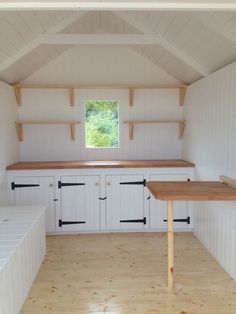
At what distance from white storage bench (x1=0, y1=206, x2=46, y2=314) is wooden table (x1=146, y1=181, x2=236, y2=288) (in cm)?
116

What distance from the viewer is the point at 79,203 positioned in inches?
155

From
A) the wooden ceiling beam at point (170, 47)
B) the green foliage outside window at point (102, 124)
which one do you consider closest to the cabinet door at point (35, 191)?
the green foliage outside window at point (102, 124)

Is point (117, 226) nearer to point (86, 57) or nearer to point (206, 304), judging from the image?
point (206, 304)

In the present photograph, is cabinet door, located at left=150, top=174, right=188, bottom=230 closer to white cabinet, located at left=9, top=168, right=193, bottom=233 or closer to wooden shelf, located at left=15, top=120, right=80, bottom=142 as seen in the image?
white cabinet, located at left=9, top=168, right=193, bottom=233

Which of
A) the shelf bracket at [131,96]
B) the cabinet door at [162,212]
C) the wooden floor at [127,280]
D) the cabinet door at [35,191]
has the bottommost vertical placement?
the wooden floor at [127,280]

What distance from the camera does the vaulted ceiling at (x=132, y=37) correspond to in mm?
2578

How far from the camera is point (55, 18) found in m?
3.05

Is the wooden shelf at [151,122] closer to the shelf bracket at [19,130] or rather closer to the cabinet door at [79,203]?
the cabinet door at [79,203]

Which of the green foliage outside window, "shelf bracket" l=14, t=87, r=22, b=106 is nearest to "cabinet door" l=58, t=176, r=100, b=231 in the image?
the green foliage outside window

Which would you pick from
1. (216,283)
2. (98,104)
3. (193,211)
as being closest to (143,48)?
(98,104)

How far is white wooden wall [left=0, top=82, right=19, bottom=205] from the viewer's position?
367 centimetres

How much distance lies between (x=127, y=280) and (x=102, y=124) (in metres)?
2.47

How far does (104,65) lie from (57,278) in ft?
9.97

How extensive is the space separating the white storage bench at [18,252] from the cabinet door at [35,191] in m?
0.65
